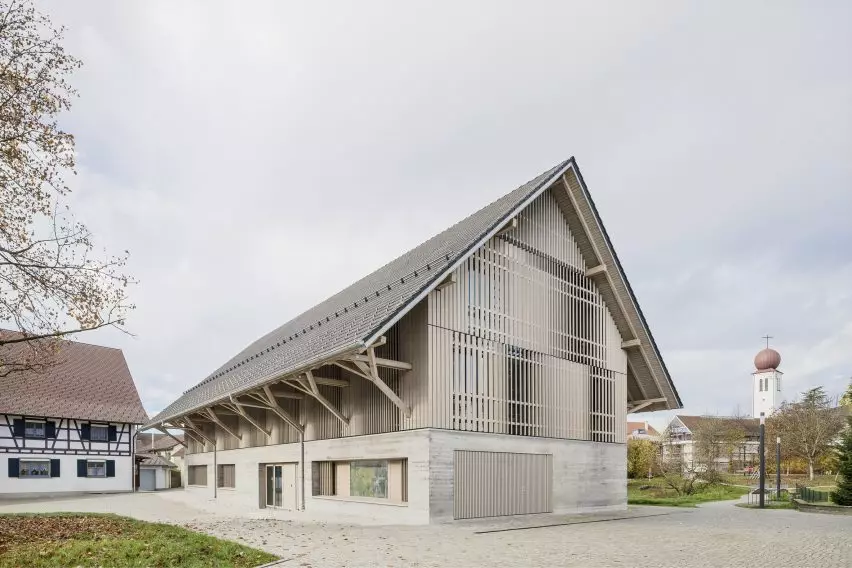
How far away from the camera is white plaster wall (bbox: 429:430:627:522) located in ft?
50.1

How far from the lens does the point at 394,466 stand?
1666cm

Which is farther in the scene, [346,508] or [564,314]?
[564,314]

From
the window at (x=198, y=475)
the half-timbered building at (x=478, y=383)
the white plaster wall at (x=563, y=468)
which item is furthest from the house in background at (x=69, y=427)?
the white plaster wall at (x=563, y=468)

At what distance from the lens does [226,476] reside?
91.4 feet

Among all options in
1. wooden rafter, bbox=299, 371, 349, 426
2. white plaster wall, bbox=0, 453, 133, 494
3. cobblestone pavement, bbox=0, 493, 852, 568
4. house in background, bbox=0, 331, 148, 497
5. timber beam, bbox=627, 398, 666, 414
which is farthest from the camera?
house in background, bbox=0, 331, 148, 497

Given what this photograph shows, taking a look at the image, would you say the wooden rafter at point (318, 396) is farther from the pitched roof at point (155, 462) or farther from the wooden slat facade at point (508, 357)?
the pitched roof at point (155, 462)

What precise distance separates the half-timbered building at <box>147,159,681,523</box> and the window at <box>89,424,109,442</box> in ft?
55.9

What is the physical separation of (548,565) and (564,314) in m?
10.9

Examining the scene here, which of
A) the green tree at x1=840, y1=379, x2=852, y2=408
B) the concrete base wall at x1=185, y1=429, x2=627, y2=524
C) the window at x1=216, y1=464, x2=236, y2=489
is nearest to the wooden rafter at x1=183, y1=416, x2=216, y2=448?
the window at x1=216, y1=464, x2=236, y2=489

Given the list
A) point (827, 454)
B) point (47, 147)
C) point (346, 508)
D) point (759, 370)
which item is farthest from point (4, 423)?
point (759, 370)

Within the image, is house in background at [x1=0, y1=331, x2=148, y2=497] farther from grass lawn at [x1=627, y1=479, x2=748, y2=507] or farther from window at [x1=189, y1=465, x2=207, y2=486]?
grass lawn at [x1=627, y1=479, x2=748, y2=507]

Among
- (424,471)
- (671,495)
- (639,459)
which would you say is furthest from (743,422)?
(424,471)

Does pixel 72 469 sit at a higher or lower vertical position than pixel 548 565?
lower

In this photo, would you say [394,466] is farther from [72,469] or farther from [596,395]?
[72,469]
